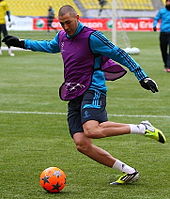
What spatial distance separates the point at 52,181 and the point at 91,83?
1.16 m

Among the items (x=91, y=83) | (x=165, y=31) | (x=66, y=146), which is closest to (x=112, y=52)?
(x=91, y=83)

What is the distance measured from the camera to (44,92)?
15023 millimetres

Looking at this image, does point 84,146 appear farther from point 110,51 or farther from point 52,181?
point 110,51

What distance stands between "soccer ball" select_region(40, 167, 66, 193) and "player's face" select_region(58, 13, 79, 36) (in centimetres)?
148

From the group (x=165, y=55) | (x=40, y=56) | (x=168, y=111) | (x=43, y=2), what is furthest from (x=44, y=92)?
(x=43, y=2)

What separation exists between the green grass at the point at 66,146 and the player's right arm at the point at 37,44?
1.41m

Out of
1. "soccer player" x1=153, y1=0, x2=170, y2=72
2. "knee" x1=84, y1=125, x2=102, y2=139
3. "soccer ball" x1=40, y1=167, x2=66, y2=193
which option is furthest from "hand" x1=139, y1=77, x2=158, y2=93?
"soccer player" x1=153, y1=0, x2=170, y2=72

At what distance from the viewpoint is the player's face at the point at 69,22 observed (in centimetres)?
699

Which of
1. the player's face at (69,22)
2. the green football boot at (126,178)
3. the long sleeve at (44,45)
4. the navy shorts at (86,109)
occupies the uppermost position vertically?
the player's face at (69,22)

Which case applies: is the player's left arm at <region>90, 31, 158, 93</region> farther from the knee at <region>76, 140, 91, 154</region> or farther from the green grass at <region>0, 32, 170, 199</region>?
the green grass at <region>0, 32, 170, 199</region>

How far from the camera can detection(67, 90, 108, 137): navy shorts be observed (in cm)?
706

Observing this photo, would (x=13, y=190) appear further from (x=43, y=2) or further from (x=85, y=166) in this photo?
(x=43, y=2)

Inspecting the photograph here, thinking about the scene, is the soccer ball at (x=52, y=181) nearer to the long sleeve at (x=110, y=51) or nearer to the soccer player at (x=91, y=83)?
the soccer player at (x=91, y=83)

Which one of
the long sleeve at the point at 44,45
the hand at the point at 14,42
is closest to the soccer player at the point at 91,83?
the long sleeve at the point at 44,45
